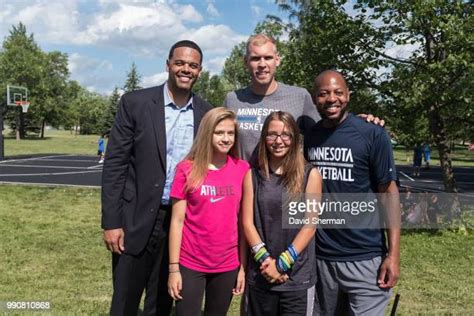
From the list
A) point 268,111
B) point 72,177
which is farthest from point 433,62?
point 72,177

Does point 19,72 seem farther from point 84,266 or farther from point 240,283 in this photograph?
point 240,283

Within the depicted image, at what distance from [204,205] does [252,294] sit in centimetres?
61

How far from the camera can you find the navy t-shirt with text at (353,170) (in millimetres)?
2703

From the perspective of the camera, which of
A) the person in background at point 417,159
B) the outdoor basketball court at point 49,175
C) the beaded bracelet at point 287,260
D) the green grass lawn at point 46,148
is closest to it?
the beaded bracelet at point 287,260

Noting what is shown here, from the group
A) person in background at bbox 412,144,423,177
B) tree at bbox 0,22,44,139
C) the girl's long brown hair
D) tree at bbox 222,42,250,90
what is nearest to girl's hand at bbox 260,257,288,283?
the girl's long brown hair

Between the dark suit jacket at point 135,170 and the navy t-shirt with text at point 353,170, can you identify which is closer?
the navy t-shirt with text at point 353,170

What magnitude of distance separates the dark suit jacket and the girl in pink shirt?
0.32 metres

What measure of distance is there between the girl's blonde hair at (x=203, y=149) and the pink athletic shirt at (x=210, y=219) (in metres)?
0.03

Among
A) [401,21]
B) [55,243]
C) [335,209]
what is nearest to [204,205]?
[335,209]

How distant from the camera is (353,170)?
273 cm

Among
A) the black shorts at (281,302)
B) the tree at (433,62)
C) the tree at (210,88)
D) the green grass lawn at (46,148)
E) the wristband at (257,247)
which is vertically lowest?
the green grass lawn at (46,148)

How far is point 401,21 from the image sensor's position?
7934mm

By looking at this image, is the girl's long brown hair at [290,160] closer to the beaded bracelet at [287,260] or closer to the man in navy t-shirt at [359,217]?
the man in navy t-shirt at [359,217]

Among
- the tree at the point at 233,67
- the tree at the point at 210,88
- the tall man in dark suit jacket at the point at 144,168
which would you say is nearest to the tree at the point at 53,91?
the tree at the point at 210,88
